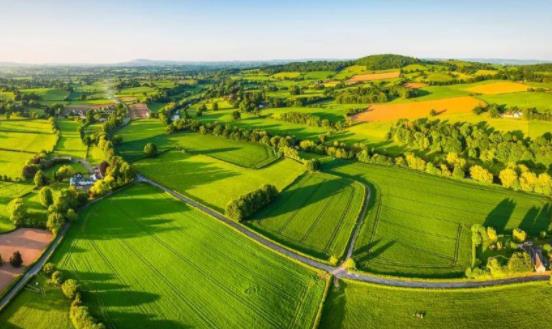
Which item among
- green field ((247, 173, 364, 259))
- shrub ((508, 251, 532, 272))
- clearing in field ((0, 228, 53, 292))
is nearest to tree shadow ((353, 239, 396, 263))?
green field ((247, 173, 364, 259))

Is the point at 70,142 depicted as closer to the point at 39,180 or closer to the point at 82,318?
the point at 39,180

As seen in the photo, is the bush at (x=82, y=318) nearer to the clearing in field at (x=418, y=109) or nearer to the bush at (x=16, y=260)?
the bush at (x=16, y=260)

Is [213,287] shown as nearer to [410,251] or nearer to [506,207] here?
[410,251]

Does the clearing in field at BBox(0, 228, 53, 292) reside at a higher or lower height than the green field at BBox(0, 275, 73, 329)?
higher

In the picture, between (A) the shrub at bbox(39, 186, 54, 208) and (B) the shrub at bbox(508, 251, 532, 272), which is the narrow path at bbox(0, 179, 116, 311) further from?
(B) the shrub at bbox(508, 251, 532, 272)

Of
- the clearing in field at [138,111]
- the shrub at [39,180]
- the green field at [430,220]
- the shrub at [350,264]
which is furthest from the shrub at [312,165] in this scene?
the clearing in field at [138,111]

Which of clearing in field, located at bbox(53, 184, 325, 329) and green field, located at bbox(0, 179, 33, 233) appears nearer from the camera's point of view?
clearing in field, located at bbox(53, 184, 325, 329)

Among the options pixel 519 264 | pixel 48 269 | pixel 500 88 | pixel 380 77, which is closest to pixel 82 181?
pixel 48 269

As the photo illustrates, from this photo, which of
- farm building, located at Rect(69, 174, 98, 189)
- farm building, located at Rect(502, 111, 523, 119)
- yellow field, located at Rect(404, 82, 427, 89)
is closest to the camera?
farm building, located at Rect(69, 174, 98, 189)
